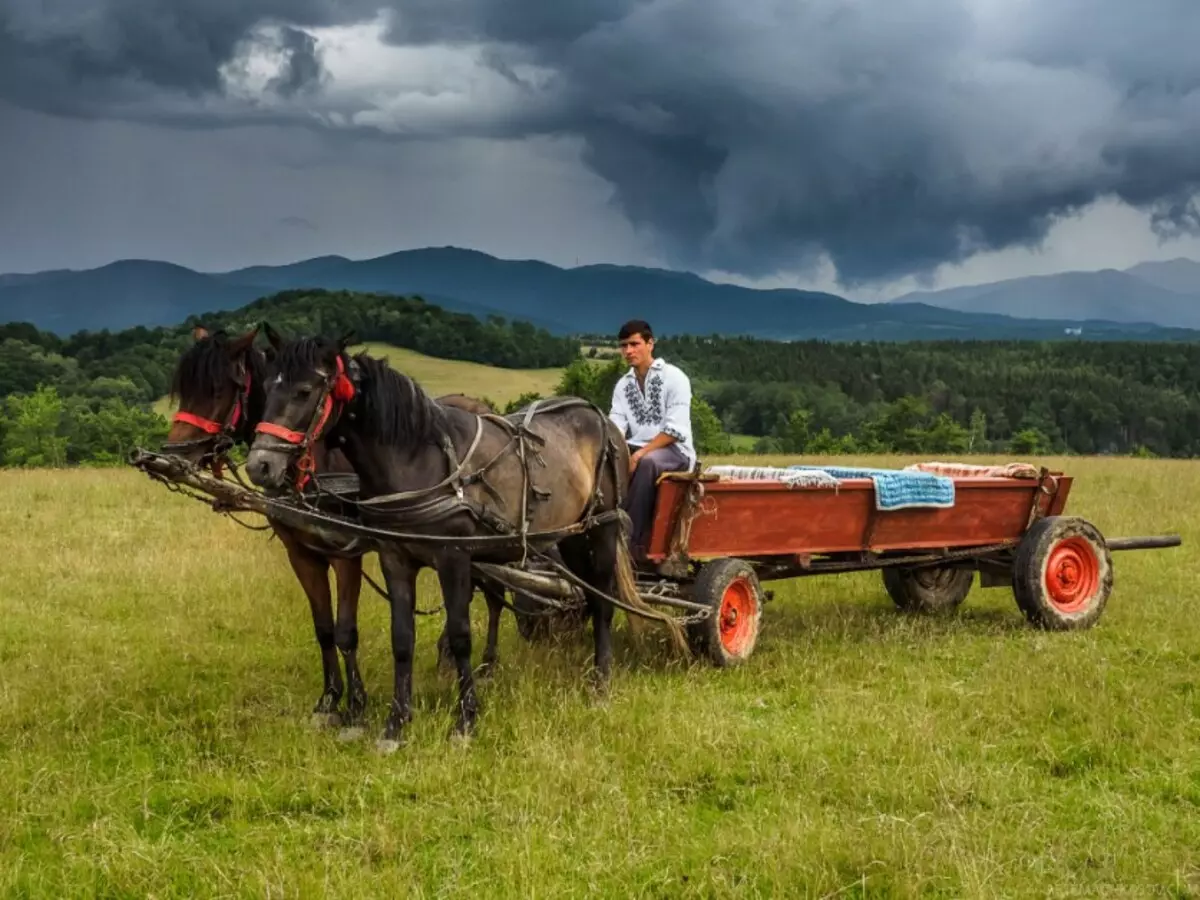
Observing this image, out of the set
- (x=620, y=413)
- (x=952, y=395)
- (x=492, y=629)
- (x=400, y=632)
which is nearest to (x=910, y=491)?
(x=620, y=413)

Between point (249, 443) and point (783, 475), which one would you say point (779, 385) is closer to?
point (783, 475)

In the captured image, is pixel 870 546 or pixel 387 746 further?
pixel 870 546

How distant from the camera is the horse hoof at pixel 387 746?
544 centimetres

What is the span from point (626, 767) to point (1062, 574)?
201 inches

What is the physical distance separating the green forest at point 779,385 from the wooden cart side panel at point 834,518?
36.4m

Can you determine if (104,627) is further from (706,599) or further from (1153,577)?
(1153,577)

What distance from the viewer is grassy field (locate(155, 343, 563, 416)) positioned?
197ft

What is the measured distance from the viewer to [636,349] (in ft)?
24.2

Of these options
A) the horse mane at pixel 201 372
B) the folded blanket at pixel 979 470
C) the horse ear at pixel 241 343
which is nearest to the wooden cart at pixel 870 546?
the folded blanket at pixel 979 470

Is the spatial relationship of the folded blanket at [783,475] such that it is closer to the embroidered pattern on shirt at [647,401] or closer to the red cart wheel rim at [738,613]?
the embroidered pattern on shirt at [647,401]

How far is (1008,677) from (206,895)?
193 inches

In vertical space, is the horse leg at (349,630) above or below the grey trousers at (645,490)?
below

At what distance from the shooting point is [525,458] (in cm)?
609

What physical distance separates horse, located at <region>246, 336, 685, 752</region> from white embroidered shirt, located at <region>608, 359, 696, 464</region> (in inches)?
44.8
